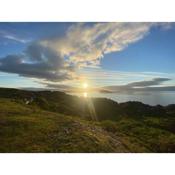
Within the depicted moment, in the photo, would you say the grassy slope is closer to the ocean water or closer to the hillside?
the hillside

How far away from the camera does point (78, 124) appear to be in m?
5.31

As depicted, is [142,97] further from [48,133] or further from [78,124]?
[48,133]

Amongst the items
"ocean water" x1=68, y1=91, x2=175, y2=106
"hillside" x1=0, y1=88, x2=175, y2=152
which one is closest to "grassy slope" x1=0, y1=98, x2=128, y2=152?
"hillside" x1=0, y1=88, x2=175, y2=152

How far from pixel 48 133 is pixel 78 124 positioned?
0.46 m

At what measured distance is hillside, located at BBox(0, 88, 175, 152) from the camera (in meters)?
5.04

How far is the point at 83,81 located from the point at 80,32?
Result: 69 cm

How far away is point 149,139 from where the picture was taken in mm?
5230

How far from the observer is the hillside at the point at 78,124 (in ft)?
16.5

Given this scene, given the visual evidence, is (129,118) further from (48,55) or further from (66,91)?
(48,55)

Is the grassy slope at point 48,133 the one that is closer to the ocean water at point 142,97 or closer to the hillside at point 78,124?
the hillside at point 78,124

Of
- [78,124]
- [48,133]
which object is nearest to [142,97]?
[78,124]

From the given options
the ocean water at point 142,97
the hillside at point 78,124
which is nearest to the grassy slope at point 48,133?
the hillside at point 78,124
